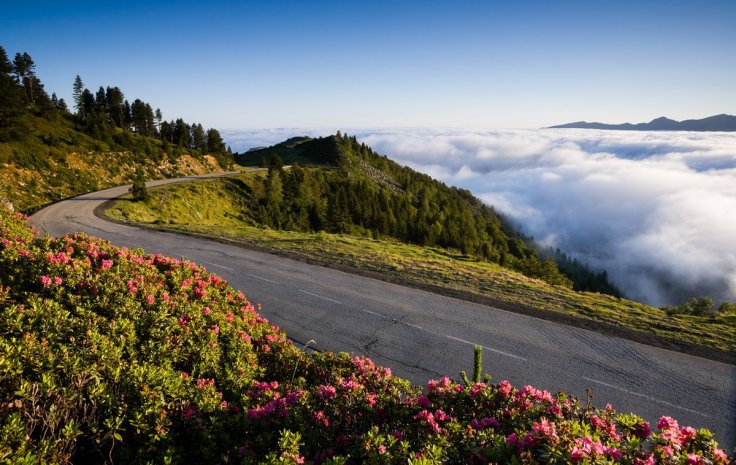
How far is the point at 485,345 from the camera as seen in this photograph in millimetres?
12562

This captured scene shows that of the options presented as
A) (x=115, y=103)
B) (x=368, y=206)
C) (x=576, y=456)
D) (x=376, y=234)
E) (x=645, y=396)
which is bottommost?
(x=376, y=234)

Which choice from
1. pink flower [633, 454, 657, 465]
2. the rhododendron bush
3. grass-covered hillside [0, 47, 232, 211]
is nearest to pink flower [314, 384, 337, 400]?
the rhododendron bush

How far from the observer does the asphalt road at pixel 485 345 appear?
9.91 m

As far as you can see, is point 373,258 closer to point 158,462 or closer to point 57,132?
point 158,462

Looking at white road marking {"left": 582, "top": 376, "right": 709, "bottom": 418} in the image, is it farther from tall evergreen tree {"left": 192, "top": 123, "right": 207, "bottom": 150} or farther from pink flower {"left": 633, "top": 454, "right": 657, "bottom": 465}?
tall evergreen tree {"left": 192, "top": 123, "right": 207, "bottom": 150}

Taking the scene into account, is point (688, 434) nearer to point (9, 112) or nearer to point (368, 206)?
point (9, 112)

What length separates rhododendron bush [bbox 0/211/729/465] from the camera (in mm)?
3811

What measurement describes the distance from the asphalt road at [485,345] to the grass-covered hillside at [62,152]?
113ft

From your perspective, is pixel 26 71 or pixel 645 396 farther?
pixel 26 71

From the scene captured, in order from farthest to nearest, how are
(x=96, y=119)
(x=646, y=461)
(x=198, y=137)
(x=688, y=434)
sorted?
(x=198, y=137) < (x=96, y=119) < (x=688, y=434) < (x=646, y=461)

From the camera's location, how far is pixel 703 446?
4031 millimetres

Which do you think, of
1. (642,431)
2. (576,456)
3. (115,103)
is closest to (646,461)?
(576,456)

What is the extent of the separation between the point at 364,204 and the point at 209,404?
276 ft

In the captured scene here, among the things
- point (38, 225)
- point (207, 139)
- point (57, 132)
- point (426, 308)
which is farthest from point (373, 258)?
point (207, 139)
